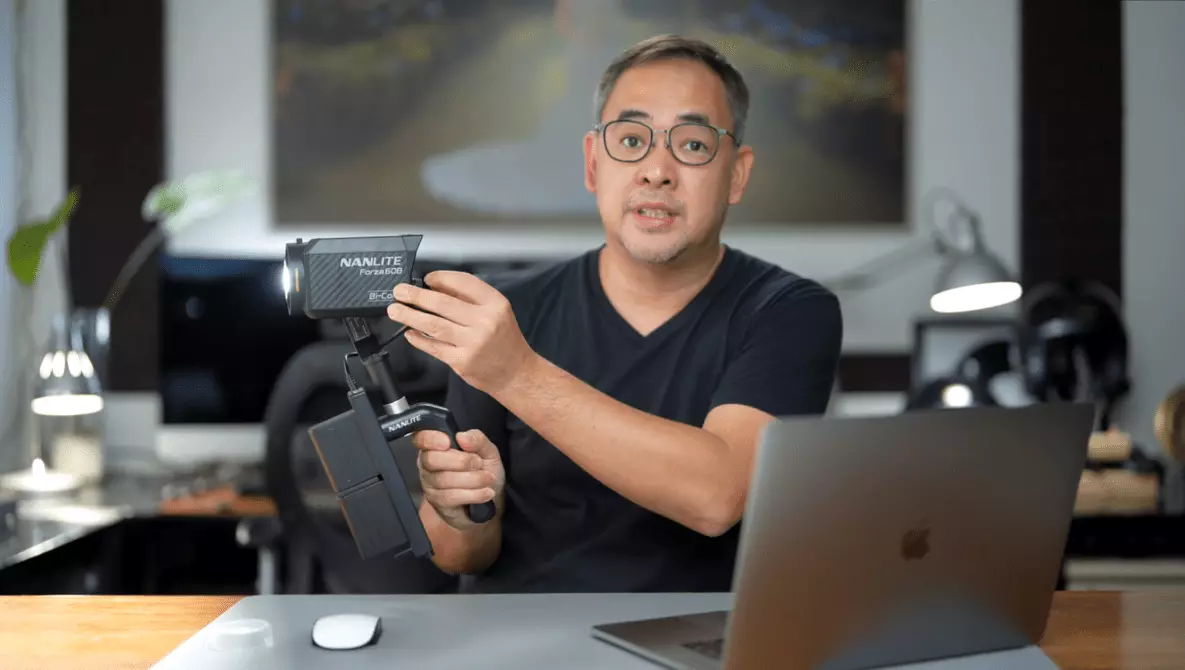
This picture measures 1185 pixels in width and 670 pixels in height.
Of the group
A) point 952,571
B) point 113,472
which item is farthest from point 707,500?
point 113,472

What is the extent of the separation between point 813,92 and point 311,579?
1.85 m

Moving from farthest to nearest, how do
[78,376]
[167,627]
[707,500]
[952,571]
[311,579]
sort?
[78,376] < [311,579] < [707,500] < [167,627] < [952,571]

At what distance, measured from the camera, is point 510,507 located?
1431 millimetres

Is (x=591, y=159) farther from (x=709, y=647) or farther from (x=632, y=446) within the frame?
(x=709, y=647)

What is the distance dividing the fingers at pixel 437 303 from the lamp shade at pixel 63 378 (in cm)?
178

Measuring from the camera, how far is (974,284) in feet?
7.90

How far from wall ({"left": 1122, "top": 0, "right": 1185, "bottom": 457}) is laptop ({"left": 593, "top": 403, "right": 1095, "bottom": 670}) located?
7.67 feet

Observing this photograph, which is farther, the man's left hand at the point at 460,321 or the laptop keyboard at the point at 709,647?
the man's left hand at the point at 460,321

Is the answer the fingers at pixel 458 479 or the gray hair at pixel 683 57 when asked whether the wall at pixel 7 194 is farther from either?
the fingers at pixel 458 479

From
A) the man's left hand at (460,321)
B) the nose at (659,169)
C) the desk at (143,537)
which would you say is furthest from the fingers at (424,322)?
the desk at (143,537)

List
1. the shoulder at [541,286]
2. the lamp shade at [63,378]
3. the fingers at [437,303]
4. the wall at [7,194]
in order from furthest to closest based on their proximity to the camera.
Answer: the wall at [7,194]
the lamp shade at [63,378]
the shoulder at [541,286]
the fingers at [437,303]

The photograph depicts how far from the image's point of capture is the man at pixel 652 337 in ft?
4.35

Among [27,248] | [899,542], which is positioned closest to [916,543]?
[899,542]

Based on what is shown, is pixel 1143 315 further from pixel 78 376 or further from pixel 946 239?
pixel 78 376
